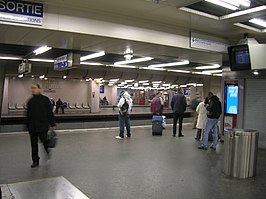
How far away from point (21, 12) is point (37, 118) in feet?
7.15

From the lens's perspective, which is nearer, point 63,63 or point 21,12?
point 21,12

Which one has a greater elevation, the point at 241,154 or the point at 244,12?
the point at 244,12

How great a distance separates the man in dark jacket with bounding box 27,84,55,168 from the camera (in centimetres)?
578

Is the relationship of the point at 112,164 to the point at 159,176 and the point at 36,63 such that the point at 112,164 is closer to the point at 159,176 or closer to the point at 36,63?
the point at 159,176

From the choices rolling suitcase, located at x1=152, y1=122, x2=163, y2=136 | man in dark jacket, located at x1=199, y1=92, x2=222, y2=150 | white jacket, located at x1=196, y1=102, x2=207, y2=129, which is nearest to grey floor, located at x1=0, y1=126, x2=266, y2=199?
man in dark jacket, located at x1=199, y1=92, x2=222, y2=150

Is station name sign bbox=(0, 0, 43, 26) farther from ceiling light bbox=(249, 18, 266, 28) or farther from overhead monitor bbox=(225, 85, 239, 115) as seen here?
overhead monitor bbox=(225, 85, 239, 115)

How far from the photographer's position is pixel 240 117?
29.2 ft

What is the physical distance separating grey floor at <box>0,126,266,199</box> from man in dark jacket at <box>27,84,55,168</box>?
1.88 ft

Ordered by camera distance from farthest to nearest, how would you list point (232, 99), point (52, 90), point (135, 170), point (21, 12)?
point (52, 90), point (232, 99), point (135, 170), point (21, 12)

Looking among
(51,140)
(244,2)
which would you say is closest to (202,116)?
(244,2)

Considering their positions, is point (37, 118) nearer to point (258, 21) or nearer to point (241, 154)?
point (241, 154)

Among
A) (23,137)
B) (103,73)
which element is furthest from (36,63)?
(23,137)

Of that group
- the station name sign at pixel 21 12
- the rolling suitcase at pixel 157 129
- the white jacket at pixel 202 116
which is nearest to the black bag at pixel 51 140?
the station name sign at pixel 21 12

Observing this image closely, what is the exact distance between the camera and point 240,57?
659cm
